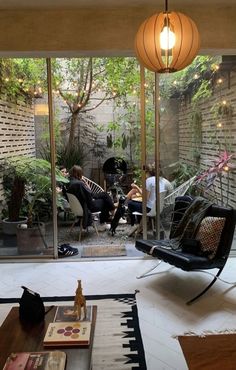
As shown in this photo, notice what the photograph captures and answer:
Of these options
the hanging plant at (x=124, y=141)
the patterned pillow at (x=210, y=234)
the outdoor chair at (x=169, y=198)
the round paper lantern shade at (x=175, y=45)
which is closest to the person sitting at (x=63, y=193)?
the hanging plant at (x=124, y=141)

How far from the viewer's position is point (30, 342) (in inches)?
78.8

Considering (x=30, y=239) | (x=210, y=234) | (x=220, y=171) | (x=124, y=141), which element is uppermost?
(x=124, y=141)

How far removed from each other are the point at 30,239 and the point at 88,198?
102 centimetres

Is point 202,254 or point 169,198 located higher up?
point 169,198

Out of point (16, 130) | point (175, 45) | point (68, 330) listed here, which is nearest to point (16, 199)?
point (16, 130)

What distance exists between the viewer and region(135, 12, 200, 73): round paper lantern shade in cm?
234

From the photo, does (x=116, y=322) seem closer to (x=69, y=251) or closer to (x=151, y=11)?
(x=69, y=251)

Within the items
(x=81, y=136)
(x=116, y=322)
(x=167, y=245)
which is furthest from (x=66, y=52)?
(x=116, y=322)

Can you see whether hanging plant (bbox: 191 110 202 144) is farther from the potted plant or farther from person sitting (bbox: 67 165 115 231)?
the potted plant

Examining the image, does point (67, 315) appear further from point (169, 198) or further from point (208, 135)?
point (208, 135)

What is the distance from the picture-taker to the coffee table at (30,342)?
5.97 feet

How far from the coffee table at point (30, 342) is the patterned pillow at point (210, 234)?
1.54 meters

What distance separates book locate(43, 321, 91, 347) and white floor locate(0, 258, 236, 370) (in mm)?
553

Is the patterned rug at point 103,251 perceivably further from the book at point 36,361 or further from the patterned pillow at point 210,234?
the book at point 36,361
